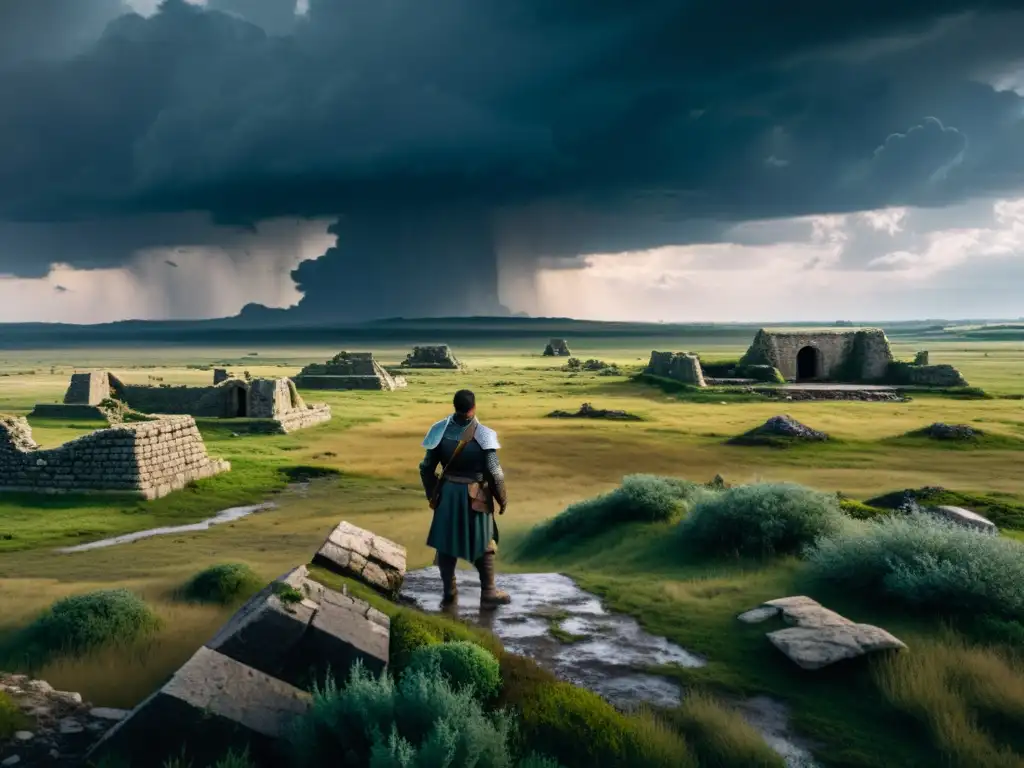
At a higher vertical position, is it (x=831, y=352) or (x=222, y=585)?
(x=831, y=352)

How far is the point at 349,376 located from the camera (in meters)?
60.8

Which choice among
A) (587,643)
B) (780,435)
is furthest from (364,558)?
(780,435)

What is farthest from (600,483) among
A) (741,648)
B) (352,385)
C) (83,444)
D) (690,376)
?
(352,385)

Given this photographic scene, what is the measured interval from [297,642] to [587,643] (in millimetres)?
3070

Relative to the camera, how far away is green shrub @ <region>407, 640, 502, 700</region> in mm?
7188

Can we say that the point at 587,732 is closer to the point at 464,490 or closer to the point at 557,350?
the point at 464,490

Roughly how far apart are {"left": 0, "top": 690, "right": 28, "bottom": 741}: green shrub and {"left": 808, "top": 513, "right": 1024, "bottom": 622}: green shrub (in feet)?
27.9

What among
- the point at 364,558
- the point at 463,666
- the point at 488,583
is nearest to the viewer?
the point at 463,666

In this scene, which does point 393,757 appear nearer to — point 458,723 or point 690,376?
point 458,723

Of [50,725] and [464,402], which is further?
[464,402]

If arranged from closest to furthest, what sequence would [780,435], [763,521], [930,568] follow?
1. [930,568]
2. [763,521]
3. [780,435]

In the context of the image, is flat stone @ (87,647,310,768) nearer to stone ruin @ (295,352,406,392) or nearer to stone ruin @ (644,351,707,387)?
stone ruin @ (644,351,707,387)

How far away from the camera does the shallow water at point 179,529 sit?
16.8 meters

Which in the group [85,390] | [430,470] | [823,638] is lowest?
[823,638]
